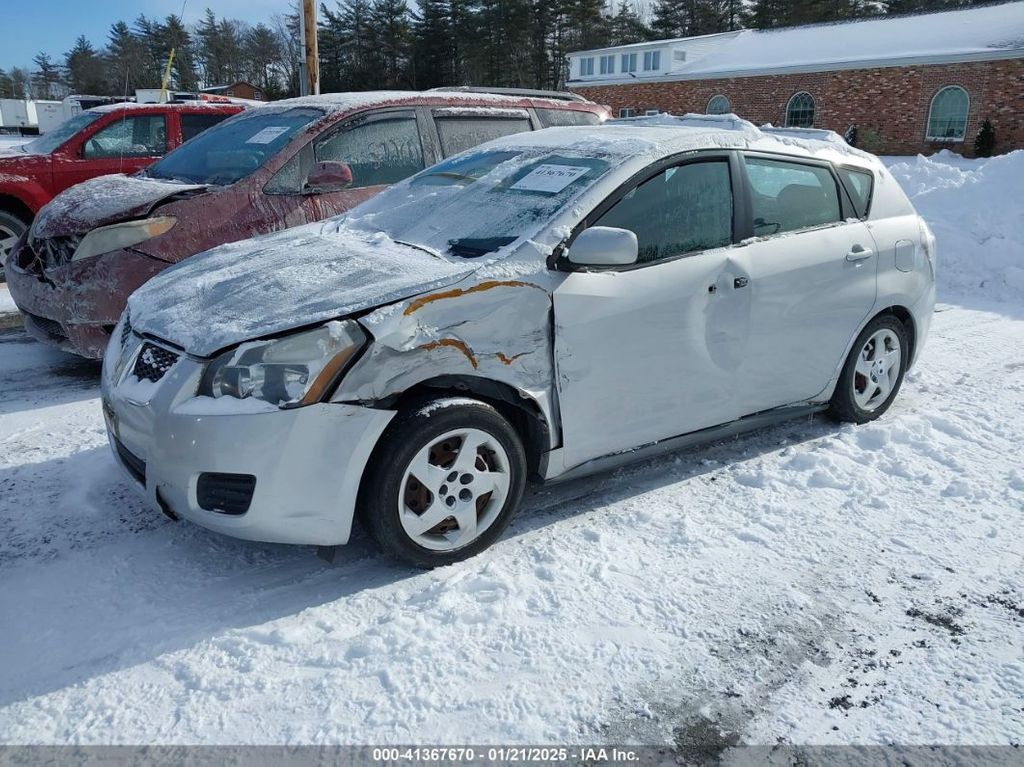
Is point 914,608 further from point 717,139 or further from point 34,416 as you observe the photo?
point 34,416

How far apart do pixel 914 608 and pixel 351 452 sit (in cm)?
219

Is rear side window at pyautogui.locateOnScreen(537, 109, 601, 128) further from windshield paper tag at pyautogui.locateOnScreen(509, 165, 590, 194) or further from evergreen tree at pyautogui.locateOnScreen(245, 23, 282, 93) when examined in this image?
evergreen tree at pyautogui.locateOnScreen(245, 23, 282, 93)

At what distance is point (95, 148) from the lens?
853 cm

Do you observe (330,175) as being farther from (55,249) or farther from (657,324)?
(657,324)

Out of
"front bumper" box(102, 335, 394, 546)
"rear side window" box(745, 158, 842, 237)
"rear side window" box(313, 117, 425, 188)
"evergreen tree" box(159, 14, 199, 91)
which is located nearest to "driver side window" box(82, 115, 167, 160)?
"rear side window" box(313, 117, 425, 188)

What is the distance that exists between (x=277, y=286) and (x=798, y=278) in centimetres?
257

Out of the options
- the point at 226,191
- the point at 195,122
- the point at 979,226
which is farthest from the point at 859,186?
the point at 195,122

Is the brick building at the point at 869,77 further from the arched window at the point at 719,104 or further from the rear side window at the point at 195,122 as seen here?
the rear side window at the point at 195,122

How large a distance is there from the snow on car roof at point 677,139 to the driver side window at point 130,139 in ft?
18.7

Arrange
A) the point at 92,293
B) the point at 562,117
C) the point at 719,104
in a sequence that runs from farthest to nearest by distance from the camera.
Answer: the point at 719,104
the point at 562,117
the point at 92,293

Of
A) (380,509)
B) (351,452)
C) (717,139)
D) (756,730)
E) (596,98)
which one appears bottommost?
(756,730)

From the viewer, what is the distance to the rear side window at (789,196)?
4004 millimetres

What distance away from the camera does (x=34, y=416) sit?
4.69 m

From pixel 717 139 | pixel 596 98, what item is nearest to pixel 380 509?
pixel 717 139
